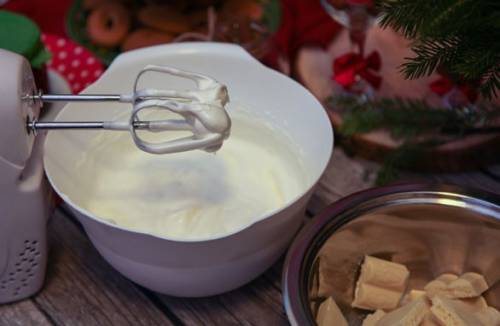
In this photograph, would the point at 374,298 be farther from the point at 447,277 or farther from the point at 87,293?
the point at 87,293

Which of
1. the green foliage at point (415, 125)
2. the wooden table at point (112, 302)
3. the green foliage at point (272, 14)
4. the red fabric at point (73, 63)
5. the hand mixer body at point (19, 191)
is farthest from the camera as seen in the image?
the green foliage at point (272, 14)

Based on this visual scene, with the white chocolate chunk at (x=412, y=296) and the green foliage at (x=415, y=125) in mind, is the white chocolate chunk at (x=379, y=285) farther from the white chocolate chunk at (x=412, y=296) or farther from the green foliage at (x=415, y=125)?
the green foliage at (x=415, y=125)

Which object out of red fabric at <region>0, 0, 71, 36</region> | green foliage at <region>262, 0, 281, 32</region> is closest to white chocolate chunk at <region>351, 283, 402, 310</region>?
green foliage at <region>262, 0, 281, 32</region>

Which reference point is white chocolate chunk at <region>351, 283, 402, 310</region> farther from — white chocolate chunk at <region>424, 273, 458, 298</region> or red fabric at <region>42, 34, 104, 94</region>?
red fabric at <region>42, 34, 104, 94</region>

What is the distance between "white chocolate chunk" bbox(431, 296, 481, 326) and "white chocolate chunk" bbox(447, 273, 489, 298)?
3 centimetres

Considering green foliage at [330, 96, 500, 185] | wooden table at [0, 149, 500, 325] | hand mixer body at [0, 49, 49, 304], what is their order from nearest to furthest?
hand mixer body at [0, 49, 49, 304], wooden table at [0, 149, 500, 325], green foliage at [330, 96, 500, 185]

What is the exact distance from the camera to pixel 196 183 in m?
0.65

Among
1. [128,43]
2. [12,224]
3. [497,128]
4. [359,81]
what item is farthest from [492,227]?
[128,43]

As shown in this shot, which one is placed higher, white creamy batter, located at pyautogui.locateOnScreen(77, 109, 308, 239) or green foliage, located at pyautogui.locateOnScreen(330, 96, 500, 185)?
white creamy batter, located at pyautogui.locateOnScreen(77, 109, 308, 239)

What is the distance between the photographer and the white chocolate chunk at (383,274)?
1.92 feet

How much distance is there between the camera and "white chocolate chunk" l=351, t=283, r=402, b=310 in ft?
1.92

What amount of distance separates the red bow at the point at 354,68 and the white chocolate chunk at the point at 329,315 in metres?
0.34

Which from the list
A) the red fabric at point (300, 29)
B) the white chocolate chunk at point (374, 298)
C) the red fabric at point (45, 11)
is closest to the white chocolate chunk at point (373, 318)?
the white chocolate chunk at point (374, 298)

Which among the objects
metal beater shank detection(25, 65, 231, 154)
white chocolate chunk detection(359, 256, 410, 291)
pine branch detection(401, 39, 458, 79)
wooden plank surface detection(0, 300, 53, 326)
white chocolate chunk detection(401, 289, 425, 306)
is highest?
pine branch detection(401, 39, 458, 79)
